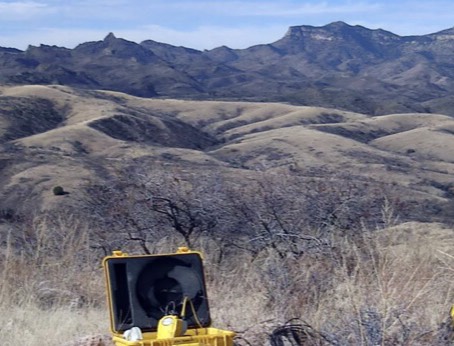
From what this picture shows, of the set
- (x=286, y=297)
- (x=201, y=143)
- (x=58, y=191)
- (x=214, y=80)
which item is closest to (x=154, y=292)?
(x=286, y=297)

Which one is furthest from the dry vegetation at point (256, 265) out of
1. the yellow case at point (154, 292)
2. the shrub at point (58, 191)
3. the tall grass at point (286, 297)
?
the shrub at point (58, 191)

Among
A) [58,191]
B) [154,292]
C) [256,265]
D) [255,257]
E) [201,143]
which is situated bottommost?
[201,143]

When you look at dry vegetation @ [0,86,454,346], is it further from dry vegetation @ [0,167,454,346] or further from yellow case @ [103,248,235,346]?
yellow case @ [103,248,235,346]

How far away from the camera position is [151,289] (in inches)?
198

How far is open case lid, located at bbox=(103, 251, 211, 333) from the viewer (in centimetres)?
491

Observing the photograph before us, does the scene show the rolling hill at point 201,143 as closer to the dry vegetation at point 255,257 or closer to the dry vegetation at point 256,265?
the dry vegetation at point 255,257

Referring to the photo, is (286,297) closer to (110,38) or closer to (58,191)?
(58,191)

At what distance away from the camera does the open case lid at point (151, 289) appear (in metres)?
4.91

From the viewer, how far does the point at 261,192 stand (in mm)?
10812

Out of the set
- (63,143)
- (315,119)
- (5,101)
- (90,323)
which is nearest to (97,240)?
(90,323)

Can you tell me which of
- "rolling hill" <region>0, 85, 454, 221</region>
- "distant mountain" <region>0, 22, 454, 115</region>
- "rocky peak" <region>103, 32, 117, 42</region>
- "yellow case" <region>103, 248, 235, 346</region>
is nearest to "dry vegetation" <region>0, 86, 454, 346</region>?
"yellow case" <region>103, 248, 235, 346</region>

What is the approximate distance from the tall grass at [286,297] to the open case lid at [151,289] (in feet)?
1.25

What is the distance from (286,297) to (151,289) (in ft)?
3.66

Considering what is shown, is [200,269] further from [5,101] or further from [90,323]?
[5,101]
